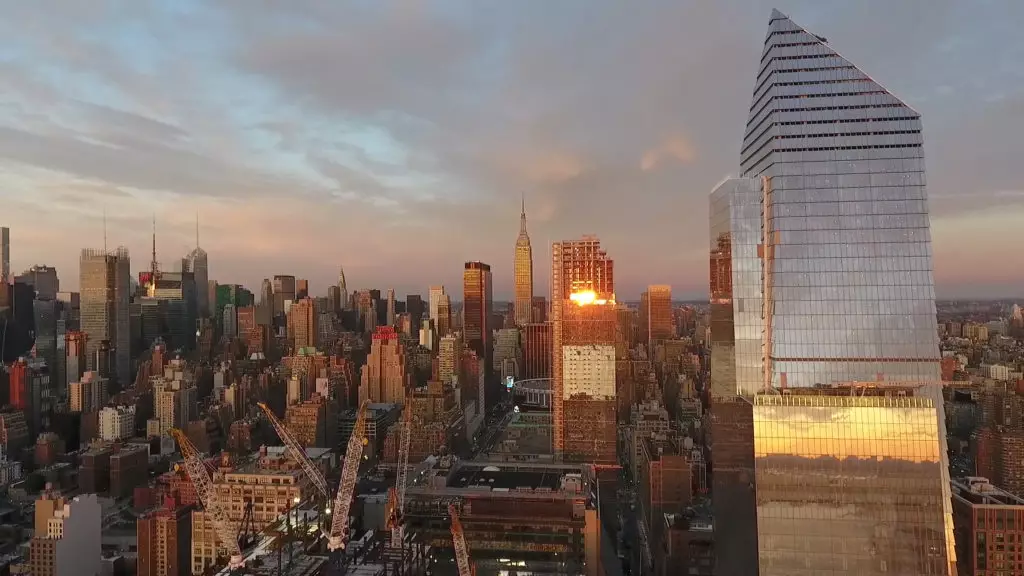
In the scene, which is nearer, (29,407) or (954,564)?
(954,564)

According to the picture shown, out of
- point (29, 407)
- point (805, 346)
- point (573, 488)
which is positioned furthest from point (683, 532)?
point (29, 407)

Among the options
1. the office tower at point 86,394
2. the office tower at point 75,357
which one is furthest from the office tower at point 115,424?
the office tower at point 75,357

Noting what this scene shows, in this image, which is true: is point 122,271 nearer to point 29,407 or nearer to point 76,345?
point 76,345

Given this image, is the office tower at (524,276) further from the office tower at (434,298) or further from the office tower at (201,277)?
the office tower at (201,277)

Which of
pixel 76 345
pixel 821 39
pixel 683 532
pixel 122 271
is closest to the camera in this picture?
pixel 821 39

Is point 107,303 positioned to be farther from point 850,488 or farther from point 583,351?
point 850,488

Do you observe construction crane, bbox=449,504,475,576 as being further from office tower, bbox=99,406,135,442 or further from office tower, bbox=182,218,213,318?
office tower, bbox=182,218,213,318
